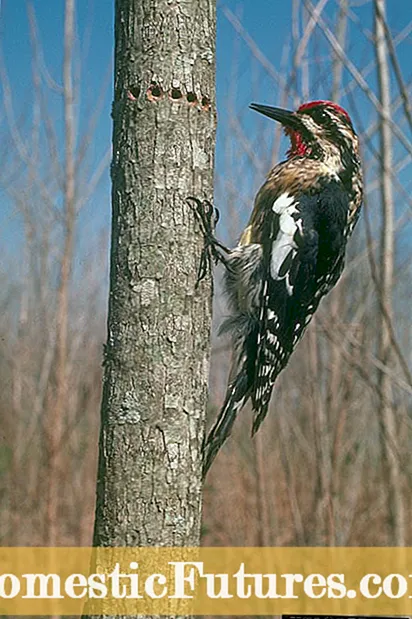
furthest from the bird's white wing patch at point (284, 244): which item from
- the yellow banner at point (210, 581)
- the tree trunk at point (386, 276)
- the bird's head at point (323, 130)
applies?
the yellow banner at point (210, 581)

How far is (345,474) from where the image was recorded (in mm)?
3822

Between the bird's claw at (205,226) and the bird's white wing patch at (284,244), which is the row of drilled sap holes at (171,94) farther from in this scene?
the bird's white wing patch at (284,244)

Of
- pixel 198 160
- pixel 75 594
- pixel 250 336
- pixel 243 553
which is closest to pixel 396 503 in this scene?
pixel 250 336

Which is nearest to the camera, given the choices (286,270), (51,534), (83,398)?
A: (286,270)

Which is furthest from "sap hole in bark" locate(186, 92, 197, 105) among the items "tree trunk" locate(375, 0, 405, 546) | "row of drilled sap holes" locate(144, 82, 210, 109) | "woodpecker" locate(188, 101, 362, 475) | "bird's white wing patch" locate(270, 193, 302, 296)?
"tree trunk" locate(375, 0, 405, 546)

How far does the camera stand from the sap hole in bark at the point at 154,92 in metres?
1.24

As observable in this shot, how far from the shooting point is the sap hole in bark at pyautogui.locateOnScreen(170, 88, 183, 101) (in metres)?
1.24

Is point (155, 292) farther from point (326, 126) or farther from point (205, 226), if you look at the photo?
point (326, 126)

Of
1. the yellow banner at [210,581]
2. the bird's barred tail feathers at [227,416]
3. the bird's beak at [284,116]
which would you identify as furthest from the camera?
the bird's beak at [284,116]

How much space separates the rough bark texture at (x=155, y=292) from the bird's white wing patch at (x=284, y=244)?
41cm

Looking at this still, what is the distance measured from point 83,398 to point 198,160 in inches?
142

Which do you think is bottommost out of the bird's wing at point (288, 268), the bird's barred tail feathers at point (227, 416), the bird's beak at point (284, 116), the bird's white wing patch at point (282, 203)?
the bird's barred tail feathers at point (227, 416)

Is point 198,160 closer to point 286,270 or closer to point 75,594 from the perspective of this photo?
point 286,270

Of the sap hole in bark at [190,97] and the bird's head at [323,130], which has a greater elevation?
the bird's head at [323,130]
